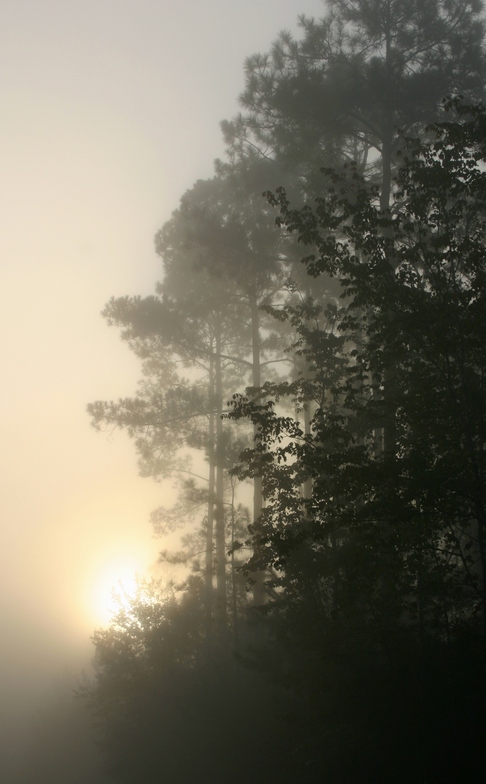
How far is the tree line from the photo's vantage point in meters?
7.79

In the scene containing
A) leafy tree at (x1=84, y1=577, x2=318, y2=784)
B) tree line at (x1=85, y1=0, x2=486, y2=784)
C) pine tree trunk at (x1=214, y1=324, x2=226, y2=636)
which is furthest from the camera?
pine tree trunk at (x1=214, y1=324, x2=226, y2=636)

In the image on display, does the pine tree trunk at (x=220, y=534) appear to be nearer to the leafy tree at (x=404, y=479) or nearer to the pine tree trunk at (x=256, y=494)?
the pine tree trunk at (x=256, y=494)

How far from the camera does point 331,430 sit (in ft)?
29.6

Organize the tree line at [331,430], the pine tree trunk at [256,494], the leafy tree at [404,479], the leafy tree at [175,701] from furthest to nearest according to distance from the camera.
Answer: the pine tree trunk at [256,494] < the leafy tree at [175,701] < the tree line at [331,430] < the leafy tree at [404,479]

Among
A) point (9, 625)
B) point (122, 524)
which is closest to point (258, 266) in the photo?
point (122, 524)

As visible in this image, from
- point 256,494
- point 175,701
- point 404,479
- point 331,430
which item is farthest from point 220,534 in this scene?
point 404,479

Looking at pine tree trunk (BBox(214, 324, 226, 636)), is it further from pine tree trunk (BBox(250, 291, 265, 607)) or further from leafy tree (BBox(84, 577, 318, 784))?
pine tree trunk (BBox(250, 291, 265, 607))

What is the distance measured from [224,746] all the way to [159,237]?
56.7 ft

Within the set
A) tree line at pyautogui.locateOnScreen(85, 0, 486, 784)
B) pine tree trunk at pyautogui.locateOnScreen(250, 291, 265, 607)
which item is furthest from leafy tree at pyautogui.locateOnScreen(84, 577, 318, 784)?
pine tree trunk at pyautogui.locateOnScreen(250, 291, 265, 607)

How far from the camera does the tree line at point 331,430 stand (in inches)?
307

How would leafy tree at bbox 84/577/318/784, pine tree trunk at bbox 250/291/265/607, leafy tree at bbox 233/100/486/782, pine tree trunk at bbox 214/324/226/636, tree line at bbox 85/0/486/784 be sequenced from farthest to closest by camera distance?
pine tree trunk at bbox 214/324/226/636 < pine tree trunk at bbox 250/291/265/607 < leafy tree at bbox 84/577/318/784 < tree line at bbox 85/0/486/784 < leafy tree at bbox 233/100/486/782

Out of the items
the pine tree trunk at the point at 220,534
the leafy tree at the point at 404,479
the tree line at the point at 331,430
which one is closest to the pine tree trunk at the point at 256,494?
the tree line at the point at 331,430

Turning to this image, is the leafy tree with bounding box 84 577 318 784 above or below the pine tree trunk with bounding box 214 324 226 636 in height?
below

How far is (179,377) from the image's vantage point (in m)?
23.8
